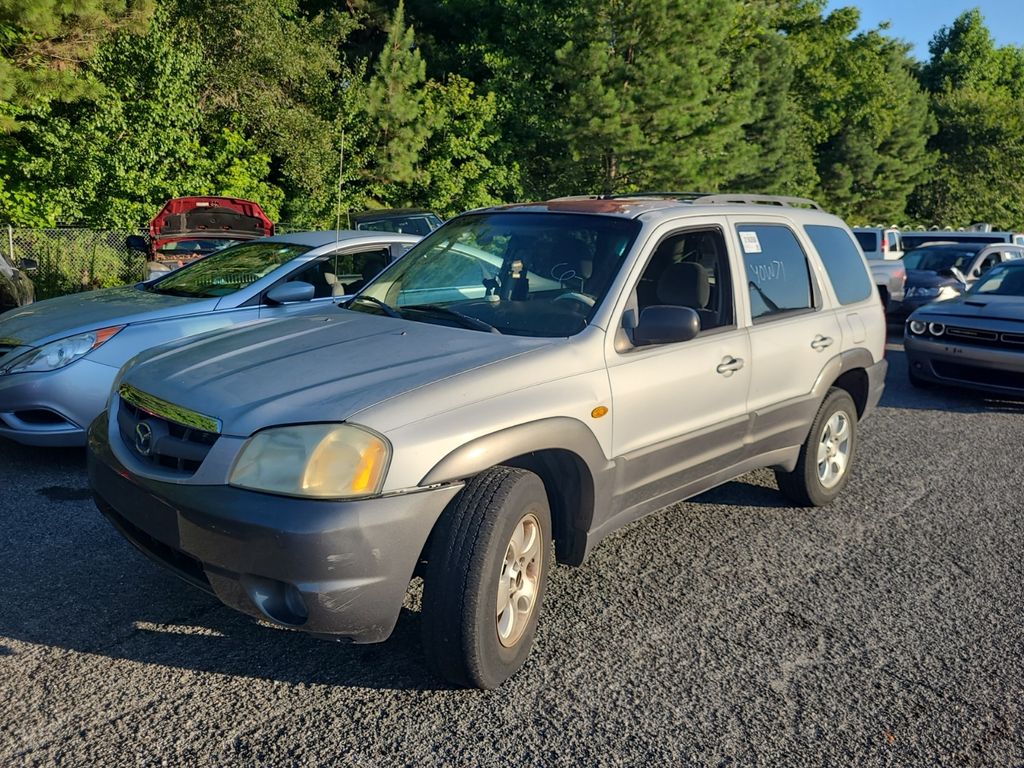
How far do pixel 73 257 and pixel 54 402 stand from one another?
11.1 m

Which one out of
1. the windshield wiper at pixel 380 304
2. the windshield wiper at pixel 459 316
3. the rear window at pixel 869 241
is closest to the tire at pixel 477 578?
the windshield wiper at pixel 459 316

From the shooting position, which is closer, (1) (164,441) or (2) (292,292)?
(1) (164,441)

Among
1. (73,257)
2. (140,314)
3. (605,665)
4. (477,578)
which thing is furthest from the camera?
(73,257)

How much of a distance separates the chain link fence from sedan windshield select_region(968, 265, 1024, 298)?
1231 cm

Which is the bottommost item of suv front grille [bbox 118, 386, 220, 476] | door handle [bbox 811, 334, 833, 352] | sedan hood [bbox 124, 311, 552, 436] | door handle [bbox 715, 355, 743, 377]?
door handle [bbox 811, 334, 833, 352]

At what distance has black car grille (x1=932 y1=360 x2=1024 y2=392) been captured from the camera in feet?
27.5

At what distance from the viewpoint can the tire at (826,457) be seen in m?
5.08

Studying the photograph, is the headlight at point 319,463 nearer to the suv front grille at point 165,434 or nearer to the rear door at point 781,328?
the suv front grille at point 165,434

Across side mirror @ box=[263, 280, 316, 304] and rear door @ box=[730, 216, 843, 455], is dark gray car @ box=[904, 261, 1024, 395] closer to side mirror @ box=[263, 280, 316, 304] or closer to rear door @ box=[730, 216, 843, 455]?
rear door @ box=[730, 216, 843, 455]

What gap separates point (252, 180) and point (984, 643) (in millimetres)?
20517

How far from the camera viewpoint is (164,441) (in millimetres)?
3119

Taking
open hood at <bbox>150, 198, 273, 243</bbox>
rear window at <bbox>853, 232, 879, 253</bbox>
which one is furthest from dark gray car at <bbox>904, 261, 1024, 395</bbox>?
rear window at <bbox>853, 232, 879, 253</bbox>

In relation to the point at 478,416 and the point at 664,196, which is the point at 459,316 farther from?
the point at 664,196

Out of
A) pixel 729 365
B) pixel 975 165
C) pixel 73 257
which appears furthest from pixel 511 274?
pixel 975 165
